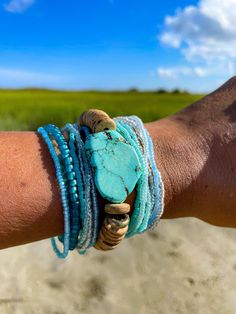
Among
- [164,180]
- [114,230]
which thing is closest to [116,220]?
[114,230]

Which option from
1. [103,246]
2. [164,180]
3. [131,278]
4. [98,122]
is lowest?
[131,278]

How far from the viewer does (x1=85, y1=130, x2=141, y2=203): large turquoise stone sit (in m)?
0.73

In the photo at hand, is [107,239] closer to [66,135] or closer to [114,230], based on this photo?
[114,230]

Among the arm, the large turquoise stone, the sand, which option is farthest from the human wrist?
the sand

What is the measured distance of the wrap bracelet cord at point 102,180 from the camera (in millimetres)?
732

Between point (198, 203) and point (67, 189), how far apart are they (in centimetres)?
33

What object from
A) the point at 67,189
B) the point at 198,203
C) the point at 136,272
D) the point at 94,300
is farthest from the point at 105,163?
the point at 136,272

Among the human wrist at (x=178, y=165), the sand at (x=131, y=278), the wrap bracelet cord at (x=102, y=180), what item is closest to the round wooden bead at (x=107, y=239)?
the wrap bracelet cord at (x=102, y=180)

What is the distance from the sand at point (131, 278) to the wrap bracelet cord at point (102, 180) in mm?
667

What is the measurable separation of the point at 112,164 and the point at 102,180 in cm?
4

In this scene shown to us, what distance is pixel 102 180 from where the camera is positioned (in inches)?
28.7

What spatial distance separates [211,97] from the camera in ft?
3.37

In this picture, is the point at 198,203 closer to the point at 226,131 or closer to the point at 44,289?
the point at 226,131

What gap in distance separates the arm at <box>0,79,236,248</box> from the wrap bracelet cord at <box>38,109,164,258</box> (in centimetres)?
2
